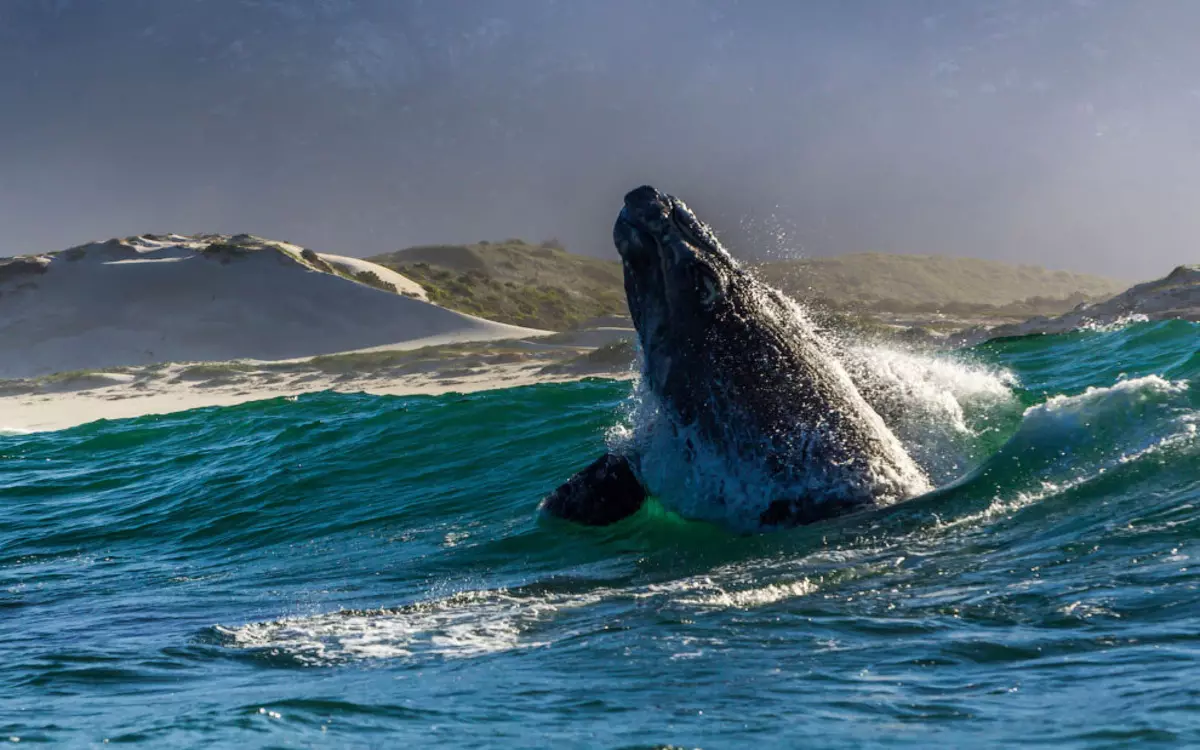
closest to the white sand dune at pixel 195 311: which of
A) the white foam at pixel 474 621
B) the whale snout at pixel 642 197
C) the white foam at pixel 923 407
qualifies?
the white foam at pixel 923 407

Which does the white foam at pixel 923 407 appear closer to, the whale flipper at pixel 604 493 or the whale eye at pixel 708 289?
the whale eye at pixel 708 289

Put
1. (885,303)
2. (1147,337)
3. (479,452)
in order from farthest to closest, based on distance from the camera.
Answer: (885,303) < (1147,337) < (479,452)

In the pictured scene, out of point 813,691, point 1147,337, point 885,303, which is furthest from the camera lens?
point 885,303

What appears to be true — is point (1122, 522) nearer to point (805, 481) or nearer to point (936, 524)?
point (936, 524)

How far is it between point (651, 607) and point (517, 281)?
234 ft

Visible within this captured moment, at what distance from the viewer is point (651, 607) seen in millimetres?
5812

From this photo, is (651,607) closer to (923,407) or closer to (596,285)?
(923,407)

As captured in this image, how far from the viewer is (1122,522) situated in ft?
21.4

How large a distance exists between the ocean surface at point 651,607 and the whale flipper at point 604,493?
0.14m

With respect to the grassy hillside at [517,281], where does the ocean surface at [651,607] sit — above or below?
below

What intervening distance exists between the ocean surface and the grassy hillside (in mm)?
43742

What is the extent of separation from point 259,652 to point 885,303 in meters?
60.1

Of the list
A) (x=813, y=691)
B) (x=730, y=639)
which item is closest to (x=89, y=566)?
(x=730, y=639)

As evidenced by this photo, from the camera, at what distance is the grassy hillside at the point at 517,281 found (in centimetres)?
5972
